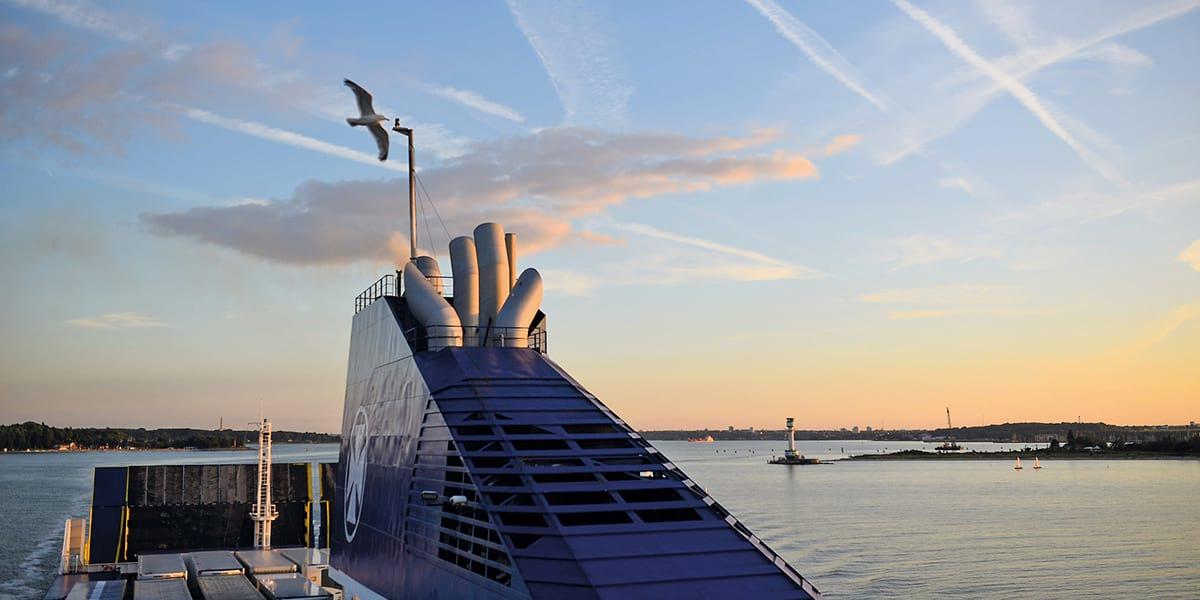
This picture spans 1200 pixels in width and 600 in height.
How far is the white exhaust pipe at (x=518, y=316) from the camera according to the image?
23906mm

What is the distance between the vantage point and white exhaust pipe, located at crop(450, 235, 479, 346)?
24750mm

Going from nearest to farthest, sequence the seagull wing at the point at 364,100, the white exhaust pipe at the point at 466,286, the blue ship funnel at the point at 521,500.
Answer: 1. the blue ship funnel at the point at 521,500
2. the white exhaust pipe at the point at 466,286
3. the seagull wing at the point at 364,100

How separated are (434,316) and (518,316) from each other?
2.21m

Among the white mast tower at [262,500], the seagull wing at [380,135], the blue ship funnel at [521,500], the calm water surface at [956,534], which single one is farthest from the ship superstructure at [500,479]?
the calm water surface at [956,534]

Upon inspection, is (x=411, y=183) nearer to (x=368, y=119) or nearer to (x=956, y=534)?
(x=368, y=119)

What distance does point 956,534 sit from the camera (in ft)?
219

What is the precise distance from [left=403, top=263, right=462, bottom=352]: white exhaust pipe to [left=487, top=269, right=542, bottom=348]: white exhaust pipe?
1.08 m

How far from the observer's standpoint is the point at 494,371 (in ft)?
70.4

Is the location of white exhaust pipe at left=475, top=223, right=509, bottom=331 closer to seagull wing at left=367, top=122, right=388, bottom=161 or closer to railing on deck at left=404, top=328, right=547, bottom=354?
railing on deck at left=404, top=328, right=547, bottom=354

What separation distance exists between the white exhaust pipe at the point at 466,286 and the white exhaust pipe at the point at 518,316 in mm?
689

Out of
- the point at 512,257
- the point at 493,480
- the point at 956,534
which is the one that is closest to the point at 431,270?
the point at 512,257

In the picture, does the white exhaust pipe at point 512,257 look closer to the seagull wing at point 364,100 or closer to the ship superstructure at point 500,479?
the ship superstructure at point 500,479

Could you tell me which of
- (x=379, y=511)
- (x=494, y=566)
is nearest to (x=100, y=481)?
(x=379, y=511)

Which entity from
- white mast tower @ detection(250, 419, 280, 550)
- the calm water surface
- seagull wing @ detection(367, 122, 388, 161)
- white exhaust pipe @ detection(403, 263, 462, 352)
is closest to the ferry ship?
white exhaust pipe @ detection(403, 263, 462, 352)
